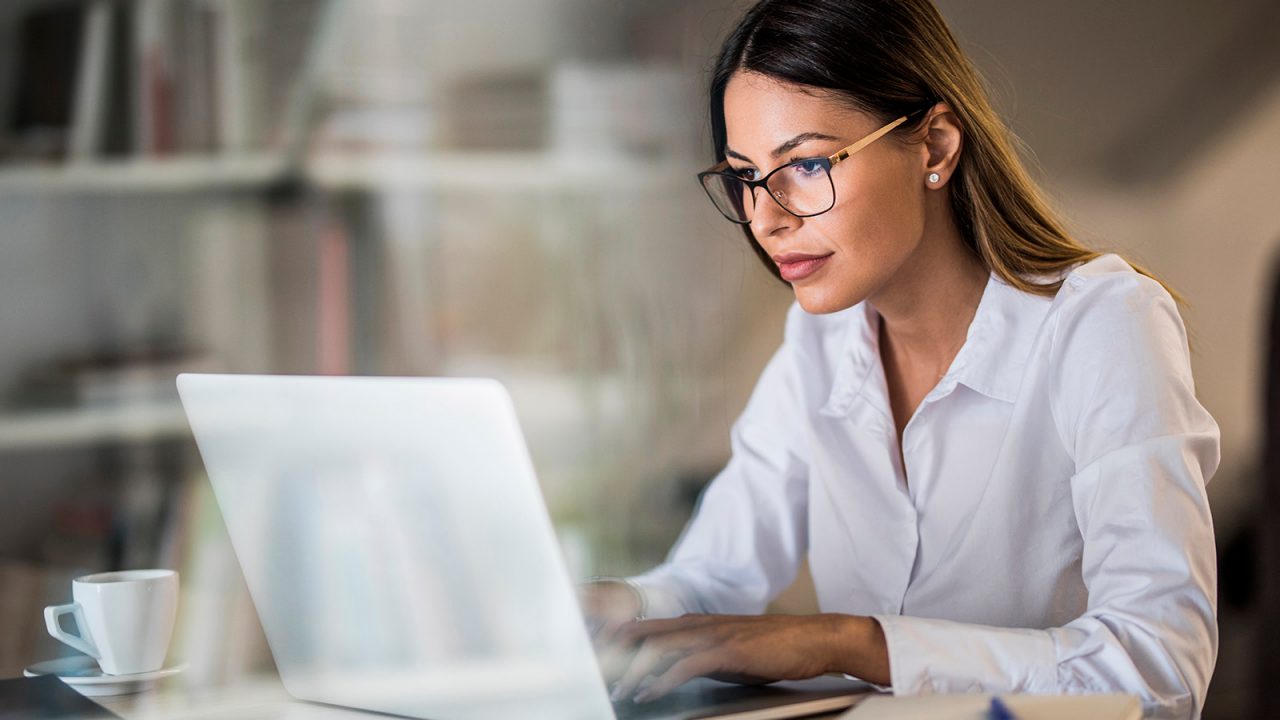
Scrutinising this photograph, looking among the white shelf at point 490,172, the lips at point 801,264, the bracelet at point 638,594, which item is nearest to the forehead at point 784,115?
the lips at point 801,264

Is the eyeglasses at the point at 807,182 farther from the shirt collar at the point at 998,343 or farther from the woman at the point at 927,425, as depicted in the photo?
the shirt collar at the point at 998,343

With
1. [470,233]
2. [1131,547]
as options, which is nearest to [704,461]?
[470,233]

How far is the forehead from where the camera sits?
1051 millimetres

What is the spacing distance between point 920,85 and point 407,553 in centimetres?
68

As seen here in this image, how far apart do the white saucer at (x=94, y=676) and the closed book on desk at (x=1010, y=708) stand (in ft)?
1.59

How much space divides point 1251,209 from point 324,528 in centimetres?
250

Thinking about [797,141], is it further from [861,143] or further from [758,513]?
[758,513]

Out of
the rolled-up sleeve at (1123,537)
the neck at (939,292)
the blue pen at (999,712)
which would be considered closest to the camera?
the blue pen at (999,712)

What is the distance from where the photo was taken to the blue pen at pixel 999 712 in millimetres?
599

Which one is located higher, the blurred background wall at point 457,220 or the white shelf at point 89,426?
the blurred background wall at point 457,220

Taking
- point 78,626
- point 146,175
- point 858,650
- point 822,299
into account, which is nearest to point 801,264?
point 822,299

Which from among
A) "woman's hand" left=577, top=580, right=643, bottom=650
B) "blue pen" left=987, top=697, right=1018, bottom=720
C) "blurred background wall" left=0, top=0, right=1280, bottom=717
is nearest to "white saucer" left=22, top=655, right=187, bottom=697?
"woman's hand" left=577, top=580, right=643, bottom=650

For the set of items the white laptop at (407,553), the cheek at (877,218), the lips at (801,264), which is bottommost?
the white laptop at (407,553)

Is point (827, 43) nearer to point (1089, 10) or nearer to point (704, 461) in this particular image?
point (704, 461)
